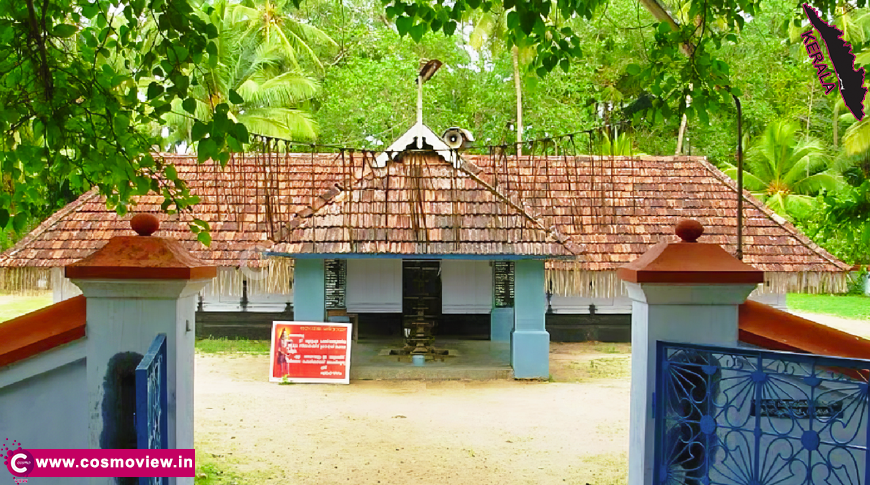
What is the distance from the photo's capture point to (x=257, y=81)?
23.7 m

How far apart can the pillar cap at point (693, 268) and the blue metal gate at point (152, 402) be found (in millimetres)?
2161

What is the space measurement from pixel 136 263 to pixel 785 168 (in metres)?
26.6

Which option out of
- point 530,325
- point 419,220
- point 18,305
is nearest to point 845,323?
point 530,325

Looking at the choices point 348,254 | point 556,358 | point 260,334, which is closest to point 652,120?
point 348,254

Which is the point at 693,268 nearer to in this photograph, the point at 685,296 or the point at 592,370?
the point at 685,296

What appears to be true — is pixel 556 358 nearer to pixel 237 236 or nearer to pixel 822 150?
pixel 237 236

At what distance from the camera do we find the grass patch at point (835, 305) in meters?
21.3

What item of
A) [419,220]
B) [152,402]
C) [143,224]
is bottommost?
[152,402]

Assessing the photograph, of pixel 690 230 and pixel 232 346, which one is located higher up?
pixel 690 230

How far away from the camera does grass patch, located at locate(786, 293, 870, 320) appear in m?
21.3

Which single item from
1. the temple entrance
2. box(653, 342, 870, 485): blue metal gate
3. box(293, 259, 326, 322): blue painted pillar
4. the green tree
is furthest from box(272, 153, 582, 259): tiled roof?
box(653, 342, 870, 485): blue metal gate

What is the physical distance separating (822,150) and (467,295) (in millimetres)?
17820

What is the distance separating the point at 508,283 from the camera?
15.1m

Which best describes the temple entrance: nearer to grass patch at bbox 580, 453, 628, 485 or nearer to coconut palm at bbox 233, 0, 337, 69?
grass patch at bbox 580, 453, 628, 485
